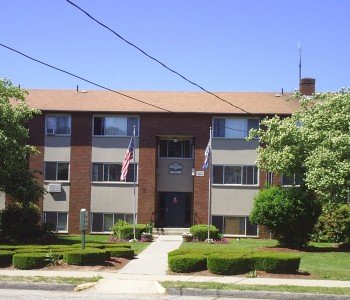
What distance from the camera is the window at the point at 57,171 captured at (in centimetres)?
3831

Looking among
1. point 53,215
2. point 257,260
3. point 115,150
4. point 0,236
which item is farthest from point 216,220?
point 257,260

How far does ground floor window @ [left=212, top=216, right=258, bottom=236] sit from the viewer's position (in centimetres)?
3775

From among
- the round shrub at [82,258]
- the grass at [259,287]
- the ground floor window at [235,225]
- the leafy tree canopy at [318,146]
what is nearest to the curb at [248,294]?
the grass at [259,287]

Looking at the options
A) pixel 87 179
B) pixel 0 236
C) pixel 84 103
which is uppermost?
pixel 84 103

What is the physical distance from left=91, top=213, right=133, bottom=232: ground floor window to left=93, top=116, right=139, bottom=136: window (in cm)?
501

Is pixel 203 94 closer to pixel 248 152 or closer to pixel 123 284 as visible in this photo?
pixel 248 152

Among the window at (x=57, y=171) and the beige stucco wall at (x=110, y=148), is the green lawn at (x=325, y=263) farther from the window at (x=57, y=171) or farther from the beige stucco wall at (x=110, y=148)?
the window at (x=57, y=171)

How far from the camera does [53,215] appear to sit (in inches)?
1511

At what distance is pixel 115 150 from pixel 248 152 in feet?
26.7

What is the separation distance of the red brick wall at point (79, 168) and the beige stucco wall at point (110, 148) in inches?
16.8

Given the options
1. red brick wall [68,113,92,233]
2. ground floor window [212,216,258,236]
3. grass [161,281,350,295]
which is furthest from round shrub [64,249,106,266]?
ground floor window [212,216,258,236]

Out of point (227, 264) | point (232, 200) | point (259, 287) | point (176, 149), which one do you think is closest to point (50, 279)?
point (227, 264)

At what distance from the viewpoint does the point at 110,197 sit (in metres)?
38.1

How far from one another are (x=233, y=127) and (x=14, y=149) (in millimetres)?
14488
